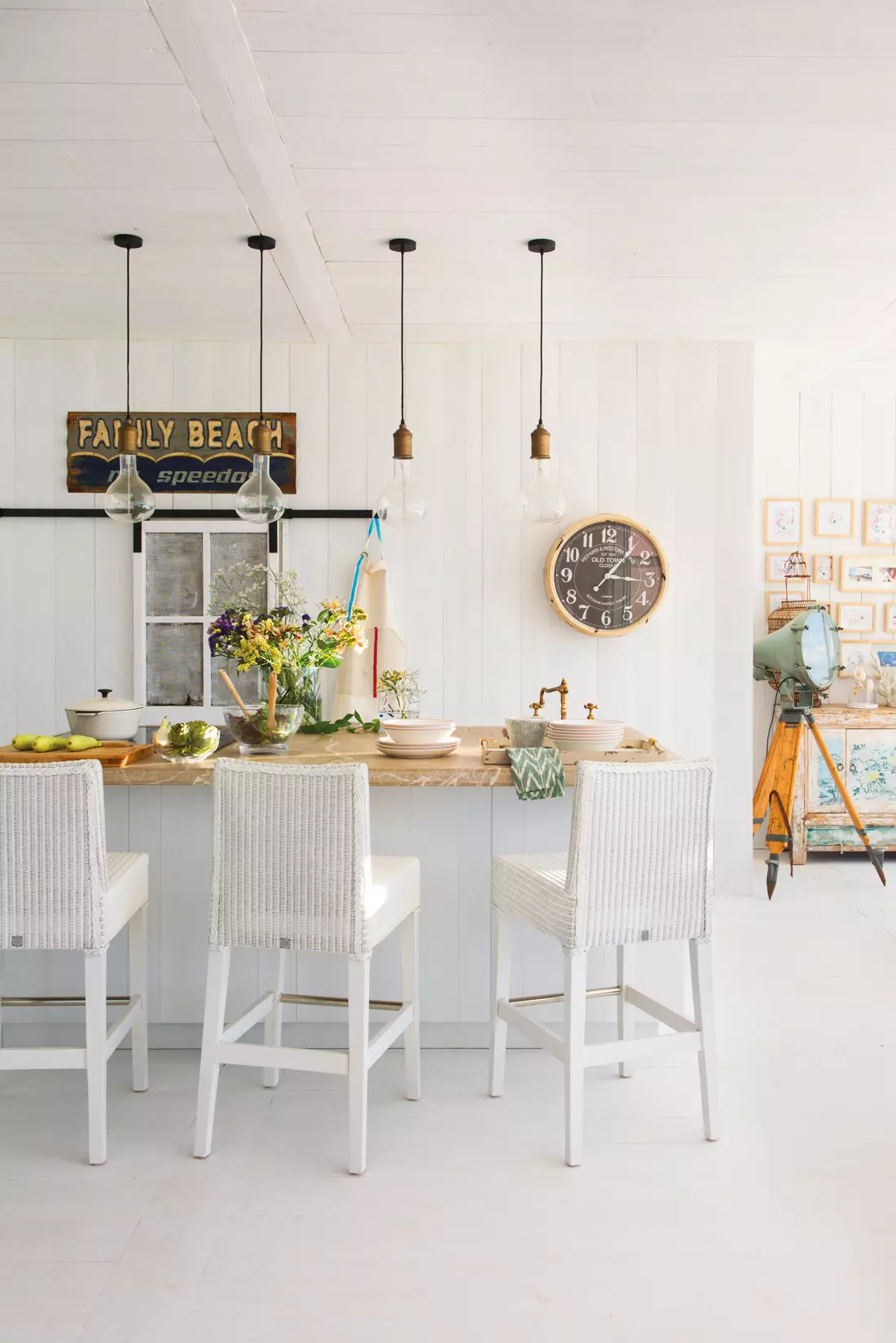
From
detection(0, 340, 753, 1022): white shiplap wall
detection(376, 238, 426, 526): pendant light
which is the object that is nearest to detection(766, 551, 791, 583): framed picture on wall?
detection(0, 340, 753, 1022): white shiplap wall

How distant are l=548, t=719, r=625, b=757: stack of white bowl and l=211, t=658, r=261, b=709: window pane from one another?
2.13m

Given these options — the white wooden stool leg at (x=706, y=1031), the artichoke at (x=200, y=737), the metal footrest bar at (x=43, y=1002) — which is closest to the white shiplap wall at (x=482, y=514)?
the artichoke at (x=200, y=737)

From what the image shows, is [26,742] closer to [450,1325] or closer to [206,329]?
[450,1325]

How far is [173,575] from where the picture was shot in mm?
4781

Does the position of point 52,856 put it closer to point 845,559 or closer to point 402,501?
point 402,501

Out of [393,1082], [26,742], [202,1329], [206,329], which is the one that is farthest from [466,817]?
[206,329]

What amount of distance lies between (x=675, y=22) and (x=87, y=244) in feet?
7.29

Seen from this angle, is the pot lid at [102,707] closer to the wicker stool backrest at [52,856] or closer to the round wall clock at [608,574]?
the wicker stool backrest at [52,856]

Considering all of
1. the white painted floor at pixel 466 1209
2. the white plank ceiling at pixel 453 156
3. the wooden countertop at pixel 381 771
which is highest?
the white plank ceiling at pixel 453 156

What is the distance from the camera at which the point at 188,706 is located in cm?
479

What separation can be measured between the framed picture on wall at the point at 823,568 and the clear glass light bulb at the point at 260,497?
12.1 ft

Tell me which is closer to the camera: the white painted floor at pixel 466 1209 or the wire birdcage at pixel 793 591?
the white painted floor at pixel 466 1209

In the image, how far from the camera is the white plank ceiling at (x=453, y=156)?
7.44ft

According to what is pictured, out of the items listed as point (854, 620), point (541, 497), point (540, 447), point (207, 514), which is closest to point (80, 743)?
point (541, 497)
